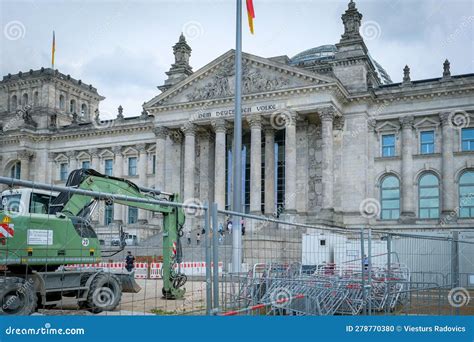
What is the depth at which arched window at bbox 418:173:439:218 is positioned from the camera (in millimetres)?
44406

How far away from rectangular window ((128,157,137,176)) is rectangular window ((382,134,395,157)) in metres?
25.6

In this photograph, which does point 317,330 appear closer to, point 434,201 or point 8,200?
point 8,200

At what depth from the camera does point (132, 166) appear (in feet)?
196

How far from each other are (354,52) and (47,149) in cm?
3548

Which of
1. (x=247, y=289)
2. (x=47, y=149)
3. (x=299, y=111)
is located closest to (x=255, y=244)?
(x=247, y=289)

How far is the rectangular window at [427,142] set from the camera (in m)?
45.2

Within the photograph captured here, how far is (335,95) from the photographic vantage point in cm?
4438

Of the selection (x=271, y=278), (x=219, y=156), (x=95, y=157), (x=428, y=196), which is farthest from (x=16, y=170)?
(x=271, y=278)

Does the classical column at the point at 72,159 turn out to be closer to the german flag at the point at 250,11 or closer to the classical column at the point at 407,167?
the classical column at the point at 407,167

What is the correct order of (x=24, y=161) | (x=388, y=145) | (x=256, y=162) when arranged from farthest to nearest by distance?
(x=24, y=161)
(x=388, y=145)
(x=256, y=162)

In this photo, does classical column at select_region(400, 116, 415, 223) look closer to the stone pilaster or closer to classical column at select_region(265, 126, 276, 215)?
the stone pilaster

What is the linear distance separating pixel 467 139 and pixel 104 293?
→ 117 feet

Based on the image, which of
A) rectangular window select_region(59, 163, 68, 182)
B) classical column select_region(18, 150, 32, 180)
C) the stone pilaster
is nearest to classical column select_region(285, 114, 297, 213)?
the stone pilaster

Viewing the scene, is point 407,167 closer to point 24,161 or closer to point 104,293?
point 104,293
